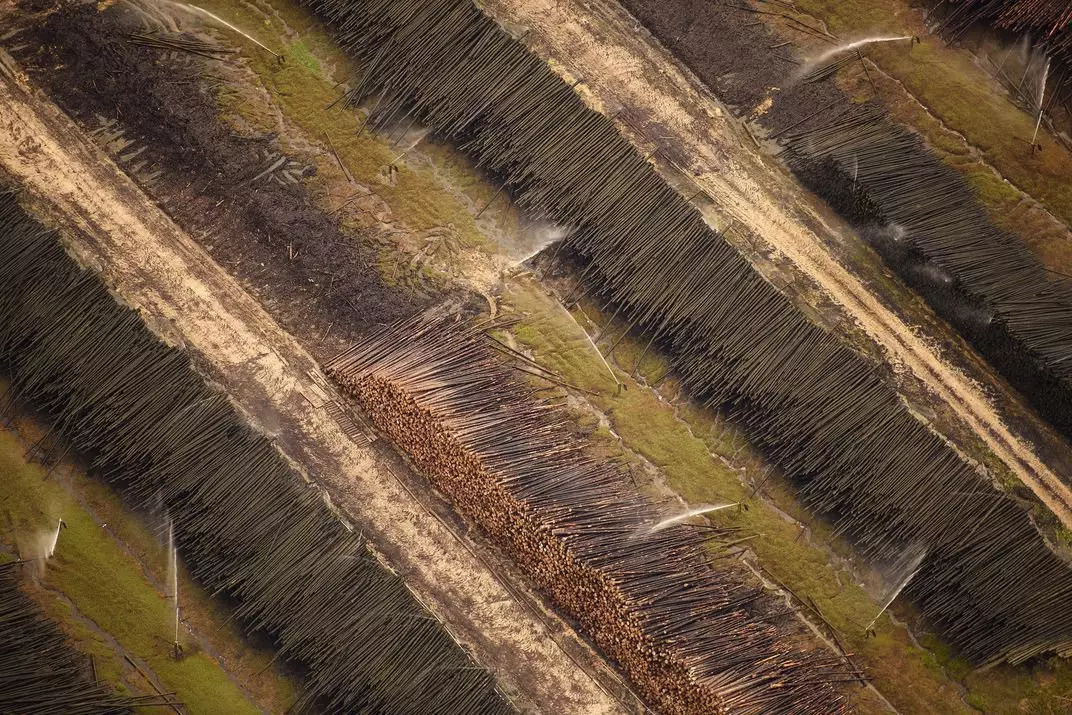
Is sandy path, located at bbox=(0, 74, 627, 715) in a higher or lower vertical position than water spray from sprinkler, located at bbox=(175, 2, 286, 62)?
lower

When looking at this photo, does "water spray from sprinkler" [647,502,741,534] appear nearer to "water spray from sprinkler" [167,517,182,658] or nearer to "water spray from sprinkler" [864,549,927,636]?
"water spray from sprinkler" [864,549,927,636]

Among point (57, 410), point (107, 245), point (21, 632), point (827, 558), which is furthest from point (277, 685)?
point (827, 558)

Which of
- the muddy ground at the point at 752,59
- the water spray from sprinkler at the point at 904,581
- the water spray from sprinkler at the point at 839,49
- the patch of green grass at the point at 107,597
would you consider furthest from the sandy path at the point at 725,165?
the patch of green grass at the point at 107,597

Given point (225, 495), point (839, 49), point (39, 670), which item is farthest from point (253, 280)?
point (839, 49)

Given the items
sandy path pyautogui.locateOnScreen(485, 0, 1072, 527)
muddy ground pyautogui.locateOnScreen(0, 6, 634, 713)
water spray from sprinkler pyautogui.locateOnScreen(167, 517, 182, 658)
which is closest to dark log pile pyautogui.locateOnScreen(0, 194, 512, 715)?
water spray from sprinkler pyautogui.locateOnScreen(167, 517, 182, 658)

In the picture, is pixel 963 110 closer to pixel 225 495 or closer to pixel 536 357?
pixel 536 357
